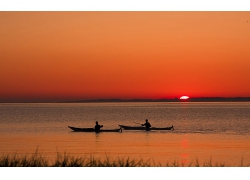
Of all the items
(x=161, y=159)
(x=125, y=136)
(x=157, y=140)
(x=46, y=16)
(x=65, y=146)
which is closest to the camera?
(x=161, y=159)

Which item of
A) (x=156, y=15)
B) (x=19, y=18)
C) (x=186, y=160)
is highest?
(x=156, y=15)

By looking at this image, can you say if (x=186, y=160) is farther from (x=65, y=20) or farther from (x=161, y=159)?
(x=65, y=20)

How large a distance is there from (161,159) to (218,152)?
14.5ft

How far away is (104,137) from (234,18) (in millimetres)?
13174

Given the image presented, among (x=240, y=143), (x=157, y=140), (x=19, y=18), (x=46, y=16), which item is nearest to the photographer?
(x=19, y=18)

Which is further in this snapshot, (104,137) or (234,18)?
(104,137)

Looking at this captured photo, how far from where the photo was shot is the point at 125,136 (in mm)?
35281

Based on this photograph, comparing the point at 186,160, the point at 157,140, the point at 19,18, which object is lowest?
the point at 186,160

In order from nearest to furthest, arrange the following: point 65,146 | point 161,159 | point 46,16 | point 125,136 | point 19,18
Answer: point 161,159, point 19,18, point 46,16, point 65,146, point 125,136

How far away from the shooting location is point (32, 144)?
29812mm

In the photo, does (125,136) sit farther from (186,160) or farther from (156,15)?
(186,160)

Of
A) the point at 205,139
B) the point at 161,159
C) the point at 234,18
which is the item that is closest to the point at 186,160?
the point at 161,159

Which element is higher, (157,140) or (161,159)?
(157,140)

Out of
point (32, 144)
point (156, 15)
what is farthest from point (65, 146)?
point (156, 15)
